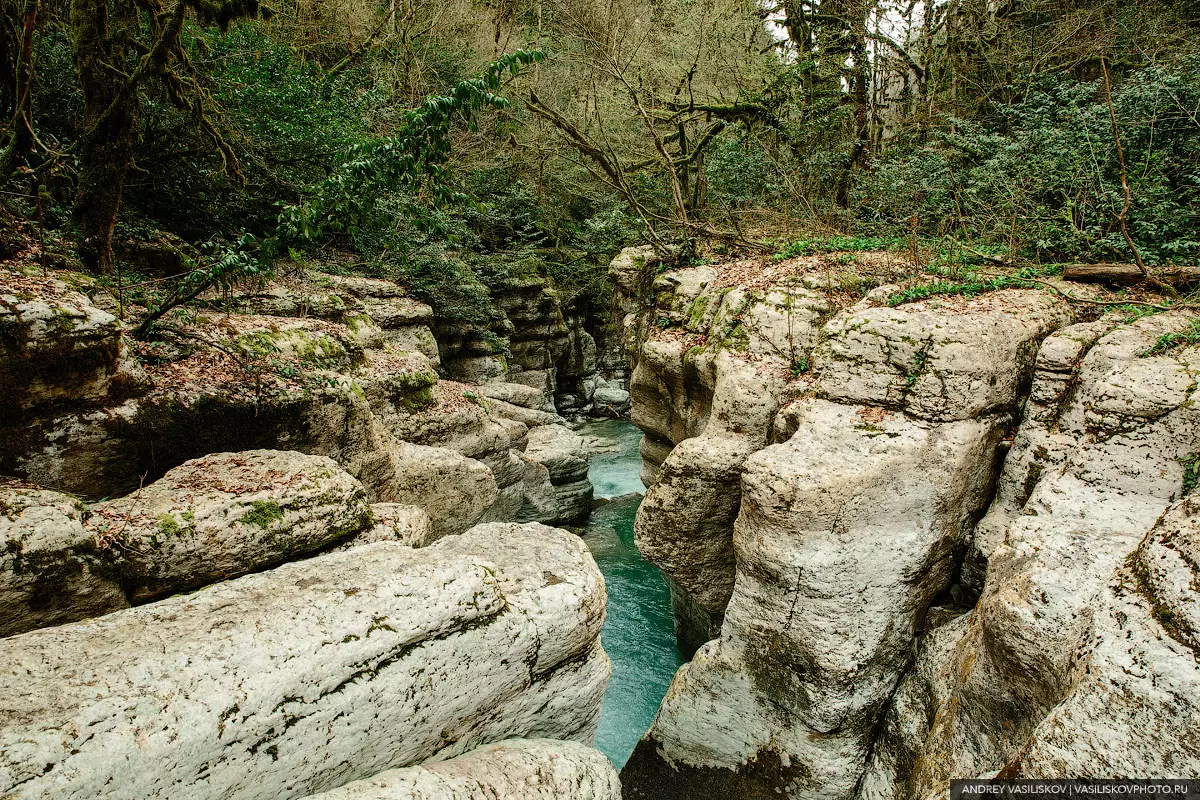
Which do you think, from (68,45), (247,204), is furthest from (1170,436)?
(68,45)

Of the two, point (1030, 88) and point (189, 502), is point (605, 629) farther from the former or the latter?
point (1030, 88)

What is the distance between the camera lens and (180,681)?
3588 millimetres

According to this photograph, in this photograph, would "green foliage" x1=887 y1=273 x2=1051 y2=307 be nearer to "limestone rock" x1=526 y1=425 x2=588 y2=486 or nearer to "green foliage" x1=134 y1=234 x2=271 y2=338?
"green foliage" x1=134 y1=234 x2=271 y2=338

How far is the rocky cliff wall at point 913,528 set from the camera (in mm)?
4848

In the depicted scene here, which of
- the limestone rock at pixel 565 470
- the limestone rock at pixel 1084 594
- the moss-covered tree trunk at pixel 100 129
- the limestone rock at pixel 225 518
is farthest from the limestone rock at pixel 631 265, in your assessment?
the limestone rock at pixel 225 518

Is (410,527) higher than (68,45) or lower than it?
lower

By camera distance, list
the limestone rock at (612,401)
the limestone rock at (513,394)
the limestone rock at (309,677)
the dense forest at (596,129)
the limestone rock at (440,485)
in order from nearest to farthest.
Answer: the limestone rock at (309,677)
the dense forest at (596,129)
the limestone rock at (440,485)
the limestone rock at (513,394)
the limestone rock at (612,401)

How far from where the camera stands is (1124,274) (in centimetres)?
739

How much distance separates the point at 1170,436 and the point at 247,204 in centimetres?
1502

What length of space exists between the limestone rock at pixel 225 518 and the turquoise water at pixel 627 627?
5.98 m

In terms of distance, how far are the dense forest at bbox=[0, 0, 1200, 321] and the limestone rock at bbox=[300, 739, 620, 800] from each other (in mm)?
5542

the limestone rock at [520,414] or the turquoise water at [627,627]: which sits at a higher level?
the limestone rock at [520,414]

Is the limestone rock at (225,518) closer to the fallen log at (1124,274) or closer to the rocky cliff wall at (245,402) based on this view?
the rocky cliff wall at (245,402)

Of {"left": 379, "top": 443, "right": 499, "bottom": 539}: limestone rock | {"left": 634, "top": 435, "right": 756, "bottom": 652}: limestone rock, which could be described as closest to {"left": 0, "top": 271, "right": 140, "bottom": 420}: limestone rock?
{"left": 379, "top": 443, "right": 499, "bottom": 539}: limestone rock
